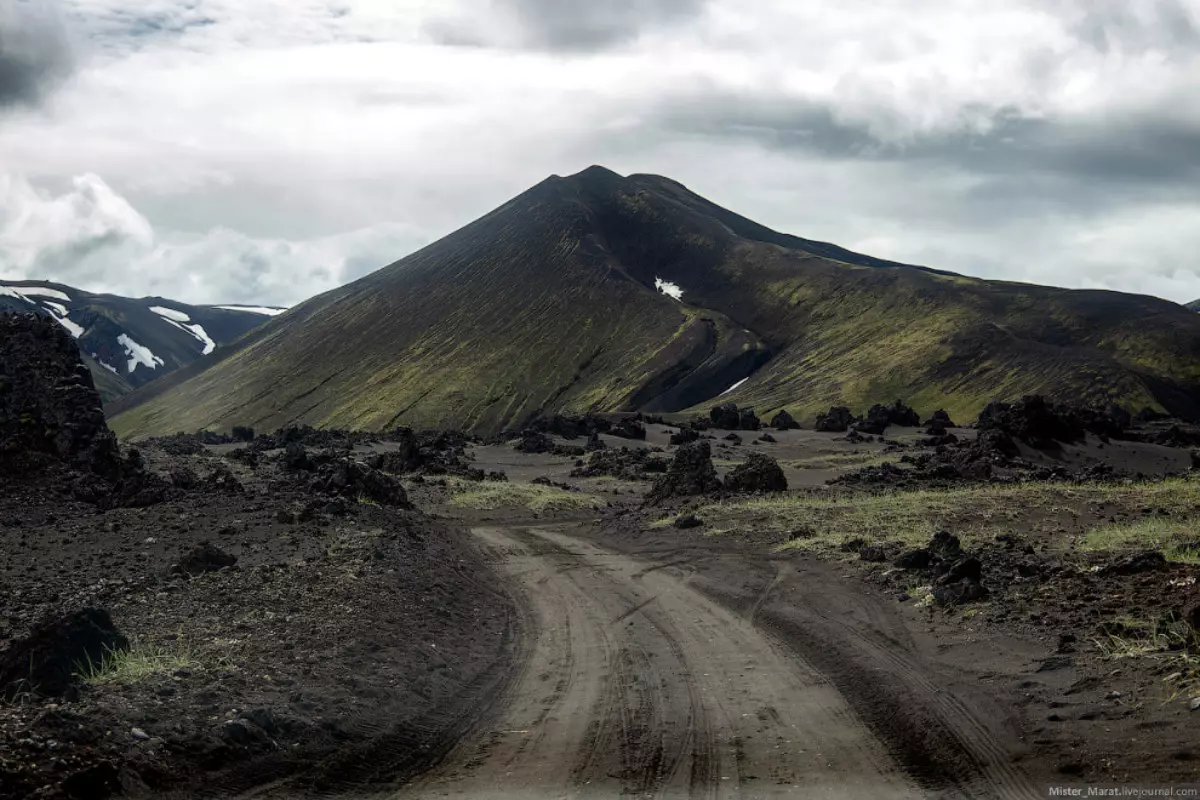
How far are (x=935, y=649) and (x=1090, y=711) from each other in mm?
3501

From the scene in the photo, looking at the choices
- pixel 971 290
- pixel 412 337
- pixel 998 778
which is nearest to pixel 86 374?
pixel 998 778

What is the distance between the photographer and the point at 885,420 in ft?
229

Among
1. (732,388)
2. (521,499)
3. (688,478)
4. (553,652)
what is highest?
(732,388)

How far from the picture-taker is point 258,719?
955cm

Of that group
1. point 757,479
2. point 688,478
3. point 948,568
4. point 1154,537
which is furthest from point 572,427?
point 948,568

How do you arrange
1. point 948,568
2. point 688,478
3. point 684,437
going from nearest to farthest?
1. point 948,568
2. point 688,478
3. point 684,437

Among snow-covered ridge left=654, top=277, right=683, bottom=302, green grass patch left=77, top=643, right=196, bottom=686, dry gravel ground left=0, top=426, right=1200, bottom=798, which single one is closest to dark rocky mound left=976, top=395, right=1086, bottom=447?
dry gravel ground left=0, top=426, right=1200, bottom=798

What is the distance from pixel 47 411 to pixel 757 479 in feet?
72.7

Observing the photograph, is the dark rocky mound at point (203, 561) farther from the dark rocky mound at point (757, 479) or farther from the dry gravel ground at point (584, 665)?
the dark rocky mound at point (757, 479)

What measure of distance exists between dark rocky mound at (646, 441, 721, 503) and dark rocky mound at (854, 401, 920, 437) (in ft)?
110

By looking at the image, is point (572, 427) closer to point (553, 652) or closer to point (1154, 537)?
point (1154, 537)

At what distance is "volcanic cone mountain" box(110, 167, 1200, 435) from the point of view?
112125 millimetres

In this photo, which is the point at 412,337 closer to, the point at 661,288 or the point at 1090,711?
the point at 661,288

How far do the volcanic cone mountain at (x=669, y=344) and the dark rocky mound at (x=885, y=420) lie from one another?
29.4m
